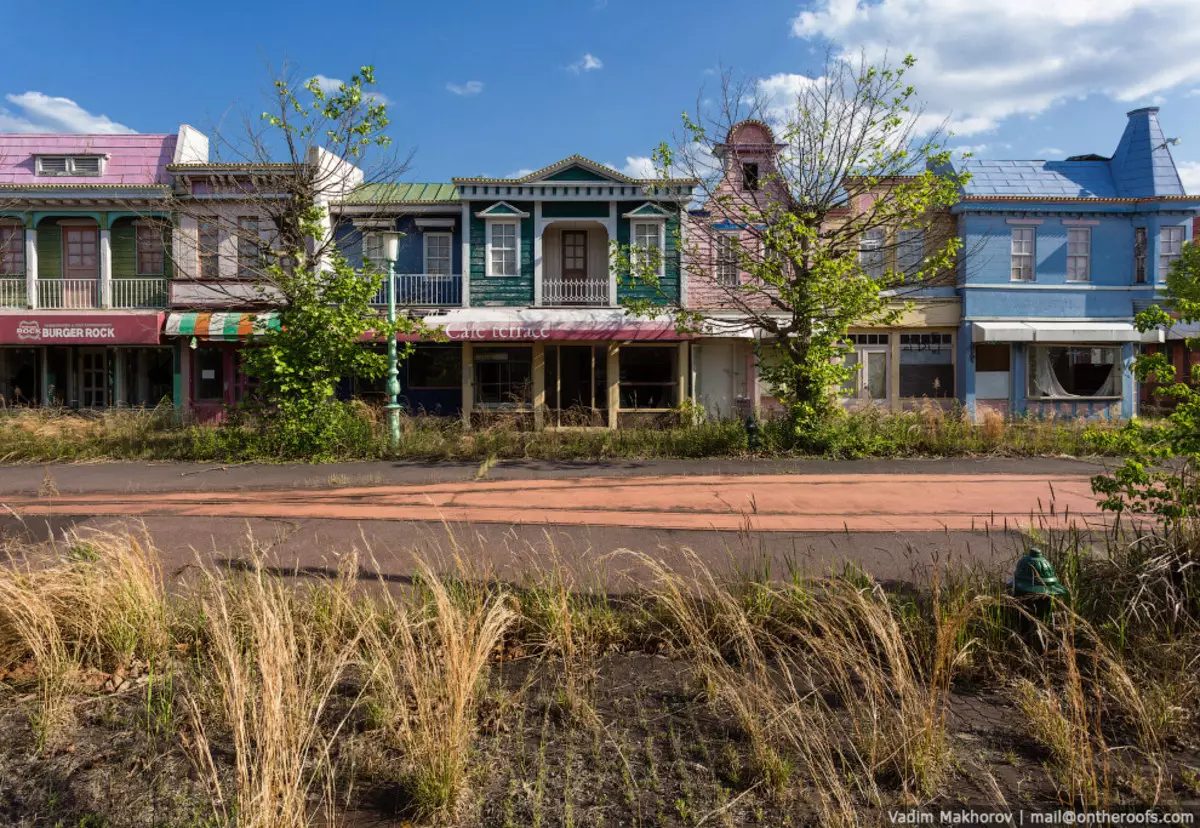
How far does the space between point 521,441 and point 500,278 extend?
815cm

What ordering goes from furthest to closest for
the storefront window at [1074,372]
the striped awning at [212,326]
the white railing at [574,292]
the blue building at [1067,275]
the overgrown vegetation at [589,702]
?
the storefront window at [1074,372] < the blue building at [1067,275] < the white railing at [574,292] < the striped awning at [212,326] < the overgrown vegetation at [589,702]

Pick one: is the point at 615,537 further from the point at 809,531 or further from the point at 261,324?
the point at 261,324

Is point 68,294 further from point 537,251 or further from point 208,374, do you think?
point 537,251

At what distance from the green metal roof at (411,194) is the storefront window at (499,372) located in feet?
15.0

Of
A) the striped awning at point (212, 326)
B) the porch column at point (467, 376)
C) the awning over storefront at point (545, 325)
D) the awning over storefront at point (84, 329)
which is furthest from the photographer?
the porch column at point (467, 376)

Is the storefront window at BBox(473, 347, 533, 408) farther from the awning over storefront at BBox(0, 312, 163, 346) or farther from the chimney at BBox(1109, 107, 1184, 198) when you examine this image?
the chimney at BBox(1109, 107, 1184, 198)

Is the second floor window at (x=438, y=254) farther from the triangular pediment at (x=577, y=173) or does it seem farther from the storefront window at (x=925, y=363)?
the storefront window at (x=925, y=363)

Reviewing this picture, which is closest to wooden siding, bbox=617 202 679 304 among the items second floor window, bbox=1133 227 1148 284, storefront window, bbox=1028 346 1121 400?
storefront window, bbox=1028 346 1121 400

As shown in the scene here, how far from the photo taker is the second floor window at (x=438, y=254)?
2012 cm

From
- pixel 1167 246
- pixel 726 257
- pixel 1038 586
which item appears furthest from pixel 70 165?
pixel 1167 246

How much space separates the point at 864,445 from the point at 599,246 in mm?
10958

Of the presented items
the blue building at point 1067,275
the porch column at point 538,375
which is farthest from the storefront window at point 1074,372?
the porch column at point 538,375

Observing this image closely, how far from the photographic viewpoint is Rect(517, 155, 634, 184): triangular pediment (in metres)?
18.9

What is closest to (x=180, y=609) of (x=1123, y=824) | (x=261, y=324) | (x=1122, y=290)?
(x=1123, y=824)
